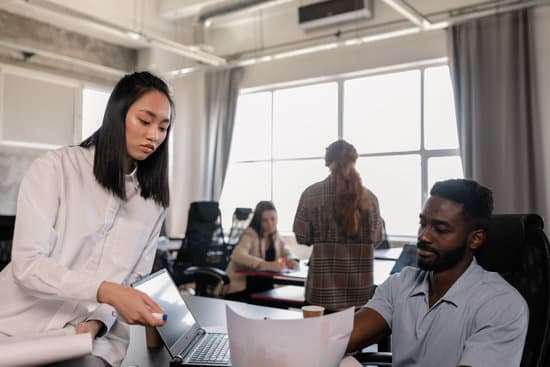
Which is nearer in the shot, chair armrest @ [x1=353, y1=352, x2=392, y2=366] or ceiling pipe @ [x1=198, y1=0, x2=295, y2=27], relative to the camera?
chair armrest @ [x1=353, y1=352, x2=392, y2=366]

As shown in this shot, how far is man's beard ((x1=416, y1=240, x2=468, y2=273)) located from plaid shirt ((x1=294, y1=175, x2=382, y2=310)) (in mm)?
1402

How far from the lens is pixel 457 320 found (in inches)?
50.8

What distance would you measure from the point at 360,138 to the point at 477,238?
483 cm

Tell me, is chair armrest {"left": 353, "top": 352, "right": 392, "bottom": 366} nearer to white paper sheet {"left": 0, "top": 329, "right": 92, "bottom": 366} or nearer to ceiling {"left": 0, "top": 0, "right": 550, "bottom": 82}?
white paper sheet {"left": 0, "top": 329, "right": 92, "bottom": 366}

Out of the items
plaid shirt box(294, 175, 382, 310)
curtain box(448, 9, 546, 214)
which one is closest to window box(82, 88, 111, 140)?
curtain box(448, 9, 546, 214)

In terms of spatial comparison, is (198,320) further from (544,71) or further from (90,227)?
(544,71)

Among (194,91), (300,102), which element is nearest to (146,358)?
(300,102)

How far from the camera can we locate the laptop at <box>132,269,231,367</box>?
121 centimetres

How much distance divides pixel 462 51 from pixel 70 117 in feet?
15.7

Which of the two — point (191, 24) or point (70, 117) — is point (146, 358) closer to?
point (70, 117)

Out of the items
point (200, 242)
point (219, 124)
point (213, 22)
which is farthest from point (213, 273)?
point (213, 22)

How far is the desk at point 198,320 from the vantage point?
4.15 feet

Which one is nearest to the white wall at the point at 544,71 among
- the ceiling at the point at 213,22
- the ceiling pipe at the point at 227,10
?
the ceiling at the point at 213,22

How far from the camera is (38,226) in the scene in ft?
3.41
